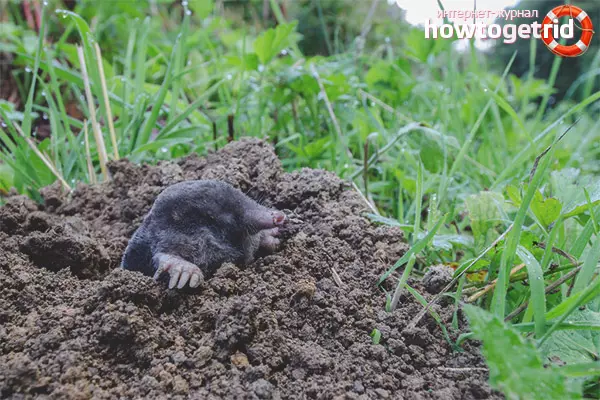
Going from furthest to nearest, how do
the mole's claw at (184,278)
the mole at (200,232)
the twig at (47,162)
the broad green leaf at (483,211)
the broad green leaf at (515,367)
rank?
1. the twig at (47,162)
2. the broad green leaf at (483,211)
3. the mole at (200,232)
4. the mole's claw at (184,278)
5. the broad green leaf at (515,367)

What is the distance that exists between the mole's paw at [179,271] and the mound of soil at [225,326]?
4 centimetres

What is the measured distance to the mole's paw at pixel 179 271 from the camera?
1.31 meters

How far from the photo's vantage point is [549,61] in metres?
6.37

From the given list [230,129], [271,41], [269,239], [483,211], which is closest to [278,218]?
[269,239]

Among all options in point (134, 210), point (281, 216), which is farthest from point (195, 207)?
point (134, 210)

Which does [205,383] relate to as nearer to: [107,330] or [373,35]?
[107,330]

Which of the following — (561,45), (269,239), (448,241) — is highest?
(561,45)

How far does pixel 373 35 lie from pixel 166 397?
549 centimetres

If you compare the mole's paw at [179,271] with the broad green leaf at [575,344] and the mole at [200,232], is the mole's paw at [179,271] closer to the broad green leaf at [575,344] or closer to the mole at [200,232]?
the mole at [200,232]

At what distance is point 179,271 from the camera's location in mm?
1328

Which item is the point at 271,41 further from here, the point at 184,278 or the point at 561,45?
the point at 184,278

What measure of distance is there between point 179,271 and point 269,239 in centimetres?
33

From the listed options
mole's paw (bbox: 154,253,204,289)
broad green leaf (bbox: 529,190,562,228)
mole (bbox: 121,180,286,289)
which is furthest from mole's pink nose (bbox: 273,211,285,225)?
broad green leaf (bbox: 529,190,562,228)

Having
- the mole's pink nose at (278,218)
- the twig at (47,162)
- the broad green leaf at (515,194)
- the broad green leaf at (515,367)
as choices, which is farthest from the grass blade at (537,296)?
the twig at (47,162)
